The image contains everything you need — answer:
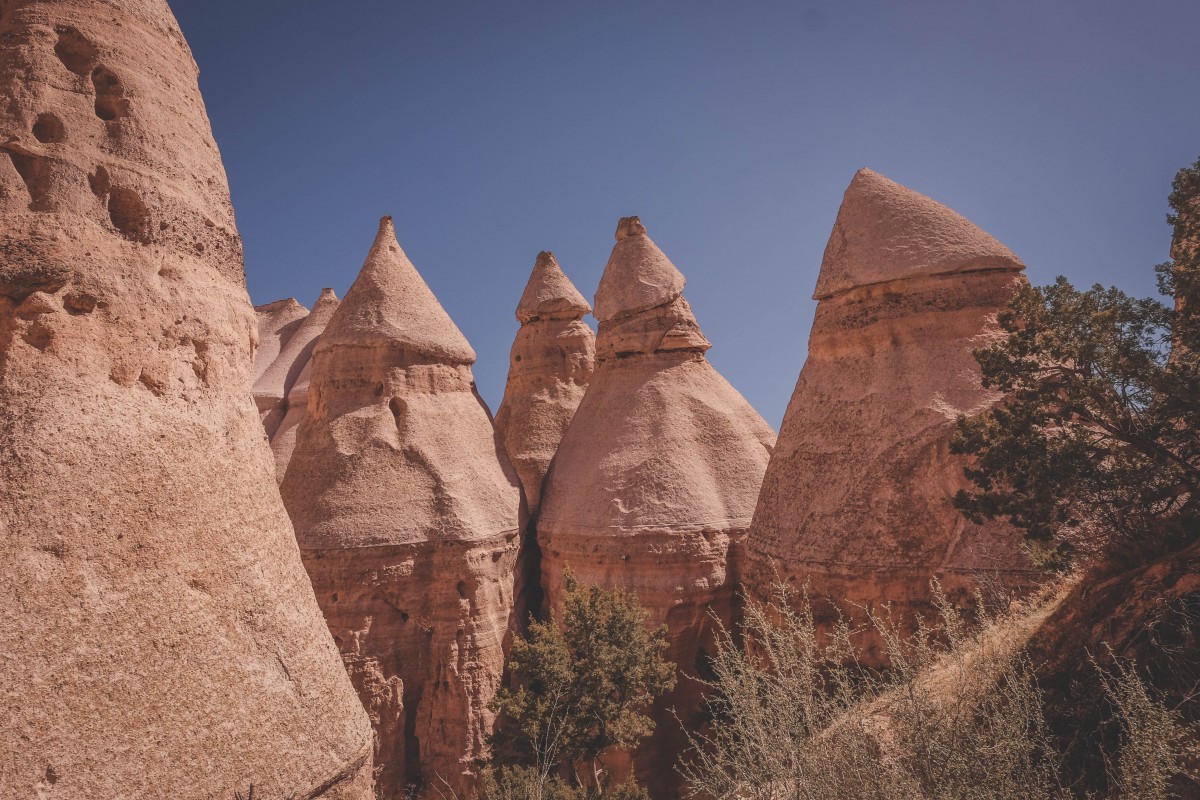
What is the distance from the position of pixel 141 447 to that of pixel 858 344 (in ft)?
28.1

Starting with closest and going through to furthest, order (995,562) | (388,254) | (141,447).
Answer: (141,447) < (995,562) < (388,254)

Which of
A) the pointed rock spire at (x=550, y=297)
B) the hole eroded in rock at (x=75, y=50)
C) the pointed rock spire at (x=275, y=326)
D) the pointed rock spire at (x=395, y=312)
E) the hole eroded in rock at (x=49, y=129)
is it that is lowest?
the hole eroded in rock at (x=49, y=129)

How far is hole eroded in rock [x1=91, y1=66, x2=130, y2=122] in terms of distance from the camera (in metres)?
6.05

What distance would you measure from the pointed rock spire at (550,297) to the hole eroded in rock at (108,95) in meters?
12.2

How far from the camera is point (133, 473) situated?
5.01m

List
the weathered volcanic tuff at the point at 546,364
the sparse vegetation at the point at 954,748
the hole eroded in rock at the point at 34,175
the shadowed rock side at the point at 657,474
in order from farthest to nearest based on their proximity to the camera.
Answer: the weathered volcanic tuff at the point at 546,364 → the shadowed rock side at the point at 657,474 → the hole eroded in rock at the point at 34,175 → the sparse vegetation at the point at 954,748

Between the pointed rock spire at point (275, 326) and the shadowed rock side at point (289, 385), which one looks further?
the pointed rock spire at point (275, 326)

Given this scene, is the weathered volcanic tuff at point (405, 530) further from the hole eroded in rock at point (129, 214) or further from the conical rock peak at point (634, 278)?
the hole eroded in rock at point (129, 214)

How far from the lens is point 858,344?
10352 millimetres

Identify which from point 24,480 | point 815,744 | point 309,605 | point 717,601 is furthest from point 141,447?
point 717,601

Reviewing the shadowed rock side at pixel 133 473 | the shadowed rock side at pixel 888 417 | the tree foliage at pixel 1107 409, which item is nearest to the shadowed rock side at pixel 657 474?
the shadowed rock side at pixel 888 417

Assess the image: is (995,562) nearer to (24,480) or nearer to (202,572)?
(202,572)

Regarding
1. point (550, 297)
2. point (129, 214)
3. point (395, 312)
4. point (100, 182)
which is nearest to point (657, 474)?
point (395, 312)

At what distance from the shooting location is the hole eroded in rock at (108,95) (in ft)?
19.8
